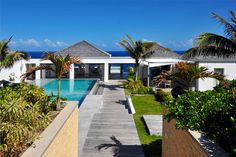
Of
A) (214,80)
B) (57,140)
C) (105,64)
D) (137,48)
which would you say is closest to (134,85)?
(137,48)

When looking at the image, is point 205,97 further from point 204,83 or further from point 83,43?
point 83,43

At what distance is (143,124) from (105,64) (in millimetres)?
21471

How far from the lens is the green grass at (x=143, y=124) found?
1181 centimetres

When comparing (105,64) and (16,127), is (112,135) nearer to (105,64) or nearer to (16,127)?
(16,127)

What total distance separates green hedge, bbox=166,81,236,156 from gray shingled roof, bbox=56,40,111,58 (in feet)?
96.4

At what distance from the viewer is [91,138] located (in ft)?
43.1

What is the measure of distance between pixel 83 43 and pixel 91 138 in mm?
27123

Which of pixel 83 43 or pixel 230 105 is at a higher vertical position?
pixel 83 43

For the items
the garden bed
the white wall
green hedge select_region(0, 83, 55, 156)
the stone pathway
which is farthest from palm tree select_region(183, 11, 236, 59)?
the white wall

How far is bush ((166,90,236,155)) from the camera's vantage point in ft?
19.0

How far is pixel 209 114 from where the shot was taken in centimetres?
679

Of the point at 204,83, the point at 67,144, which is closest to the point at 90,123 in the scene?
the point at 67,144

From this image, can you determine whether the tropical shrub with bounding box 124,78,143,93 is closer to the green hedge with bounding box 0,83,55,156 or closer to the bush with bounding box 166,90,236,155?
the bush with bounding box 166,90,236,155

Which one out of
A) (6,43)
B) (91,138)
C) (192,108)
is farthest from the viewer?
(6,43)
